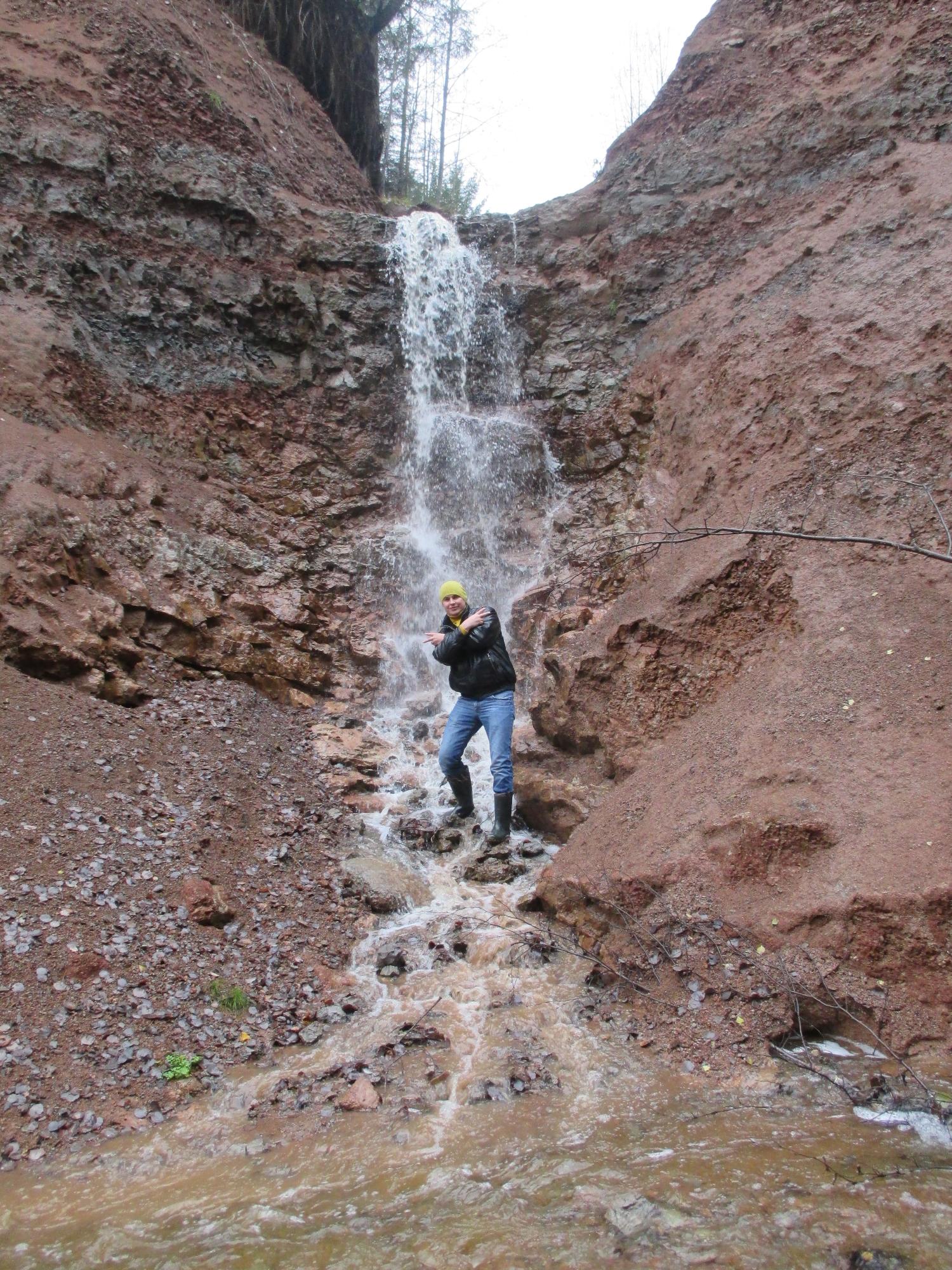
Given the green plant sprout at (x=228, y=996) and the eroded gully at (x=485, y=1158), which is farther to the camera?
the green plant sprout at (x=228, y=996)

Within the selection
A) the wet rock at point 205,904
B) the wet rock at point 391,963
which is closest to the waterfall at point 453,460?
the wet rock at point 205,904

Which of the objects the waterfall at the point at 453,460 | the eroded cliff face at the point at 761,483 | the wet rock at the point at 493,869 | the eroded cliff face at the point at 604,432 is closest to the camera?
the eroded cliff face at the point at 761,483

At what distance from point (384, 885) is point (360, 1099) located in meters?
2.24

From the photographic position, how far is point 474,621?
6504 mm

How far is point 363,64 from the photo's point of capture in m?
16.4

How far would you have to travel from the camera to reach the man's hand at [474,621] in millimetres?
6496

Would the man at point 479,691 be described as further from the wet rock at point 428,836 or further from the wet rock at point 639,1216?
the wet rock at point 639,1216

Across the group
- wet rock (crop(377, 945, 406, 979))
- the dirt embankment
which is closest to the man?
the dirt embankment

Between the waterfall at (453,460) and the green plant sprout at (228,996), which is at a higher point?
the waterfall at (453,460)

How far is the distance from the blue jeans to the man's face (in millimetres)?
759

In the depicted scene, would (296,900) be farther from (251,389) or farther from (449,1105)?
(251,389)

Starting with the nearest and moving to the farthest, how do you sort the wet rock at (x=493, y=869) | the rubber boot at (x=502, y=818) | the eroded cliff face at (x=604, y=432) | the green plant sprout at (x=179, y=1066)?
1. the green plant sprout at (x=179, y=1066)
2. the eroded cliff face at (x=604, y=432)
3. the wet rock at (x=493, y=869)
4. the rubber boot at (x=502, y=818)

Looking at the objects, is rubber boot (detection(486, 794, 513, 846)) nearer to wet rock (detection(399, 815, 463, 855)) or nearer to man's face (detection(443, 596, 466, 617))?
wet rock (detection(399, 815, 463, 855))

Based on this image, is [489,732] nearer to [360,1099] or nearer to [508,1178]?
[360,1099]
